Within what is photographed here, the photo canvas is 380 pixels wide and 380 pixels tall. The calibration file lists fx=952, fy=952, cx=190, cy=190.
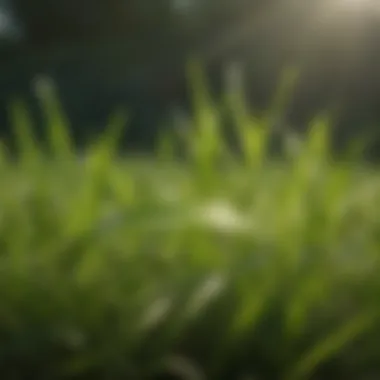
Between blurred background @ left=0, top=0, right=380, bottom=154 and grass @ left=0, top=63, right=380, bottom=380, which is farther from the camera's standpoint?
blurred background @ left=0, top=0, right=380, bottom=154

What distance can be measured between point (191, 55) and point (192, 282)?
9.31ft

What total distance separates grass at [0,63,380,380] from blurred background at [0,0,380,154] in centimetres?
152

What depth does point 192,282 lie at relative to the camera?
550mm

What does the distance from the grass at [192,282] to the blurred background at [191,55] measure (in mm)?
1516

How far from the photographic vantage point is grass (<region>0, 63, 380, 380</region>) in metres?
0.50

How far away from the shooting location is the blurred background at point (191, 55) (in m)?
2.64

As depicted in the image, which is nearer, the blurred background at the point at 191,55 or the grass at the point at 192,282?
the grass at the point at 192,282

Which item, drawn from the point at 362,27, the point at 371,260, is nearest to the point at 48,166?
the point at 371,260

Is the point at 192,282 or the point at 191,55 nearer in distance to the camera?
the point at 192,282

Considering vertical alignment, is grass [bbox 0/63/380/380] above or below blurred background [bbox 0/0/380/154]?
below

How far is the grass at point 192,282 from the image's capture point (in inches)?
19.8

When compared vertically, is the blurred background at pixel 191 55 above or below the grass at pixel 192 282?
above

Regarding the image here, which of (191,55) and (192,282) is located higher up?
(191,55)

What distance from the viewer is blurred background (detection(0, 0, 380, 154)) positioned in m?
2.64
